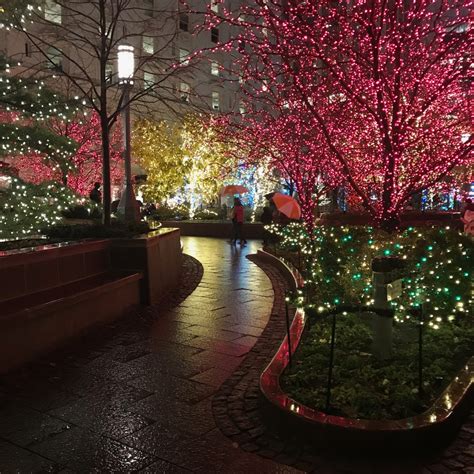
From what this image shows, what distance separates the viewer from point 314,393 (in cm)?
431

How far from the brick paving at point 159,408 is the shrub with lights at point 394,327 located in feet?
1.62

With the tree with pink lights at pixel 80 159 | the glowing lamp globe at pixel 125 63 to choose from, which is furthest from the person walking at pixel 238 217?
the glowing lamp globe at pixel 125 63

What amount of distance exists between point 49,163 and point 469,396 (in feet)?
35.3

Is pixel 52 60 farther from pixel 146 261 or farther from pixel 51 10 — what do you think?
pixel 146 261

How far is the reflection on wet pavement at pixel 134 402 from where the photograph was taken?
12.1 feet

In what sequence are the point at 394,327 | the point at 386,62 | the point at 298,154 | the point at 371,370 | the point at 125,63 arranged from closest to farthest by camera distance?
the point at 371,370
the point at 394,327
the point at 386,62
the point at 125,63
the point at 298,154

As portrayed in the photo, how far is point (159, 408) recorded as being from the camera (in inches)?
181

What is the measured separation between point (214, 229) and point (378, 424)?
22460 millimetres

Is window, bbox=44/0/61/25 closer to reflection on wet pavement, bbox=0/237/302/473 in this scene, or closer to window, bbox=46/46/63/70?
window, bbox=46/46/63/70

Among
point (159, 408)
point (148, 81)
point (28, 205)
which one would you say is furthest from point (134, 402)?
point (148, 81)

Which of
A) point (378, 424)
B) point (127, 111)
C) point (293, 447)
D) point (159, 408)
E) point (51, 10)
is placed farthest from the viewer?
point (51, 10)

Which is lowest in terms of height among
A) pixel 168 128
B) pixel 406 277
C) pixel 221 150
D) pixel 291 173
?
pixel 406 277

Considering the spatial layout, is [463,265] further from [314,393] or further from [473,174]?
[473,174]

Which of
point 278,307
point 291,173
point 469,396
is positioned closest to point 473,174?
point 291,173
